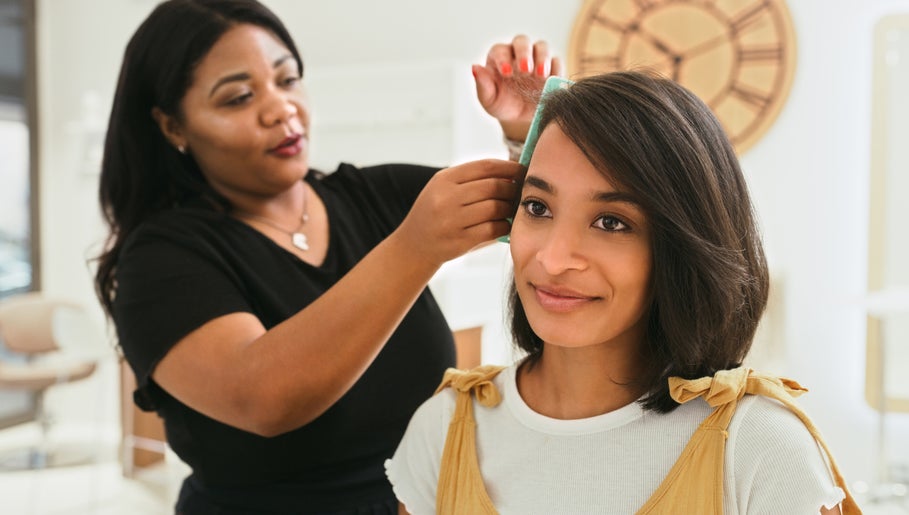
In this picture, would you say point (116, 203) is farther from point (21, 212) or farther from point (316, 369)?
point (21, 212)

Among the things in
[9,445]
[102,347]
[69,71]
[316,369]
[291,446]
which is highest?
[69,71]

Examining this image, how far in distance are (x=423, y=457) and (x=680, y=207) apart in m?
0.45

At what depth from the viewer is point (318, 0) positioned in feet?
14.7

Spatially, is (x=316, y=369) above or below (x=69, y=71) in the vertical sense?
below

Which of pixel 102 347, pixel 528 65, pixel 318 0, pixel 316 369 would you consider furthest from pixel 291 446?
pixel 318 0

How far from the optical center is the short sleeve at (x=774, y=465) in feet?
2.79

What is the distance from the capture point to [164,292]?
1.14 metres

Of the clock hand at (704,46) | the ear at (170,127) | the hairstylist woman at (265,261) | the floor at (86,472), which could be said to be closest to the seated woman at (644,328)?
the hairstylist woman at (265,261)

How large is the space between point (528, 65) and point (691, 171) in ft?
1.06

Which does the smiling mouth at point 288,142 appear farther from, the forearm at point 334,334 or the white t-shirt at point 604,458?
the white t-shirt at point 604,458

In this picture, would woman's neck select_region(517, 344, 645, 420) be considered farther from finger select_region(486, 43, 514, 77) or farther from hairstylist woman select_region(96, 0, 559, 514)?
finger select_region(486, 43, 514, 77)

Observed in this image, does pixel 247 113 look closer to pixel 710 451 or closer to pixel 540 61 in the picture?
pixel 540 61

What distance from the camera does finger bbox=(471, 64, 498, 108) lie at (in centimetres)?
116

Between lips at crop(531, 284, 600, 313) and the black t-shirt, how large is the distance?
15.7 inches
